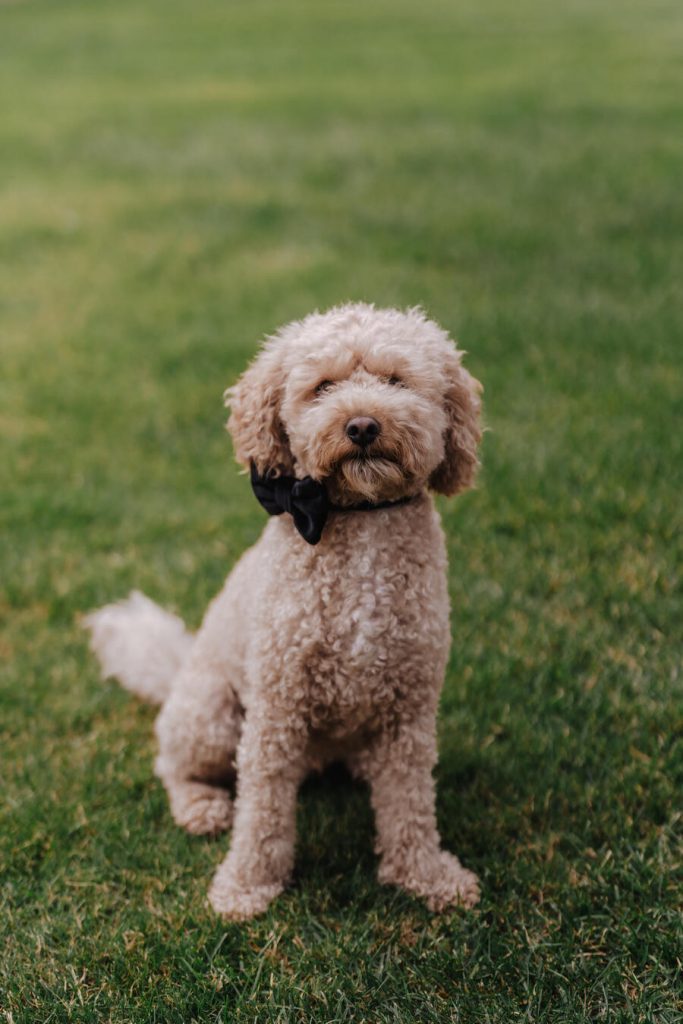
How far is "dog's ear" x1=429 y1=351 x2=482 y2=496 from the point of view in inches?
108

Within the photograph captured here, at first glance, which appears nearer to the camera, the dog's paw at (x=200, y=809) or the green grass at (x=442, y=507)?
the green grass at (x=442, y=507)

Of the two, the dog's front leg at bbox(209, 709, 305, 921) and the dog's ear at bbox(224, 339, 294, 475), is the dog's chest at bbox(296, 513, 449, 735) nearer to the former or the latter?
the dog's front leg at bbox(209, 709, 305, 921)

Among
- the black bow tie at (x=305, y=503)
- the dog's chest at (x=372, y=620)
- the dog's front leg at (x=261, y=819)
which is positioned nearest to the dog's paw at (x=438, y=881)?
the dog's front leg at (x=261, y=819)

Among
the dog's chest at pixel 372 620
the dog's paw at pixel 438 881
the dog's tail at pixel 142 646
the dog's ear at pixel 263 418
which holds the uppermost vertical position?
the dog's ear at pixel 263 418

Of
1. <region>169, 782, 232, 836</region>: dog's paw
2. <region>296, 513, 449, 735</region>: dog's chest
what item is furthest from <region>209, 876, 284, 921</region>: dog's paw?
<region>296, 513, 449, 735</region>: dog's chest

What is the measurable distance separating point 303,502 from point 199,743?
3.22ft

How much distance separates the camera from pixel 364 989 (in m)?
2.63

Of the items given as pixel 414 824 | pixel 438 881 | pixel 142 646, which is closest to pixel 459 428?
pixel 414 824

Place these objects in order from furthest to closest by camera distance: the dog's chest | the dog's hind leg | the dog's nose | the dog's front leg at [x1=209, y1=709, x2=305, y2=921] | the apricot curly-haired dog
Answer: the dog's hind leg → the dog's front leg at [x1=209, y1=709, x2=305, y2=921] → the dog's chest → the apricot curly-haired dog → the dog's nose

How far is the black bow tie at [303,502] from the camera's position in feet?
8.77

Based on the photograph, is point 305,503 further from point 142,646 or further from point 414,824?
point 142,646

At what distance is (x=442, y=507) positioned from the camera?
4.91 meters

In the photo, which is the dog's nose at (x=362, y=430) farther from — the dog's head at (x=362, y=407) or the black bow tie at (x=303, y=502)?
the black bow tie at (x=303, y=502)

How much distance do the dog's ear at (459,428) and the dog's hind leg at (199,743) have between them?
983 mm
